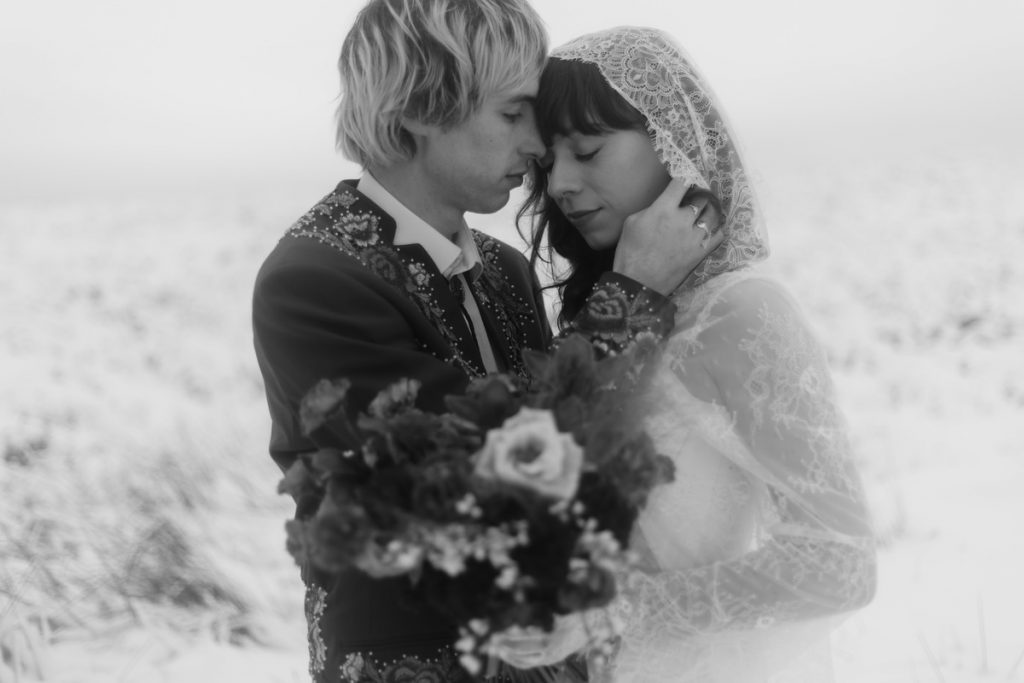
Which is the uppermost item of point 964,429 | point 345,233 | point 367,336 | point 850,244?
point 345,233

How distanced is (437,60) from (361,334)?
779 mm

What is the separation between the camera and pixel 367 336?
209 cm

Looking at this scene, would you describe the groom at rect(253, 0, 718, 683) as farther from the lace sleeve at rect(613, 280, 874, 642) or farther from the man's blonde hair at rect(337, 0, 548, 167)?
the lace sleeve at rect(613, 280, 874, 642)

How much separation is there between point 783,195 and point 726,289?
1729 cm

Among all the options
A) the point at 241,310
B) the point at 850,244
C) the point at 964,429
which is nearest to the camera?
the point at 964,429

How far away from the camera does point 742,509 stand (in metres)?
2.05

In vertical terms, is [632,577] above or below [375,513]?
below

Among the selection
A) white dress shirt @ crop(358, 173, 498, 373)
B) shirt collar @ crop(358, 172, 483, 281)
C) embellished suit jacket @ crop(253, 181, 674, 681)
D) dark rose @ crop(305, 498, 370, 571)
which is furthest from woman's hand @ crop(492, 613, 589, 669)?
shirt collar @ crop(358, 172, 483, 281)

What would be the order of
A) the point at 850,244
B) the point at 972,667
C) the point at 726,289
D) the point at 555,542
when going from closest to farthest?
the point at 555,542, the point at 726,289, the point at 972,667, the point at 850,244

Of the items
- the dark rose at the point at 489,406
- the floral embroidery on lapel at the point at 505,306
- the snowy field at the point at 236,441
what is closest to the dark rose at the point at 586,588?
the dark rose at the point at 489,406

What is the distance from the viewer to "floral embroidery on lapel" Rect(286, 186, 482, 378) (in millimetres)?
2264

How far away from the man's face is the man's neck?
0.02 metres

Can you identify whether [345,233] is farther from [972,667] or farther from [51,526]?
[51,526]

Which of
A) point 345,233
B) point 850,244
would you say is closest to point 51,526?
point 345,233
